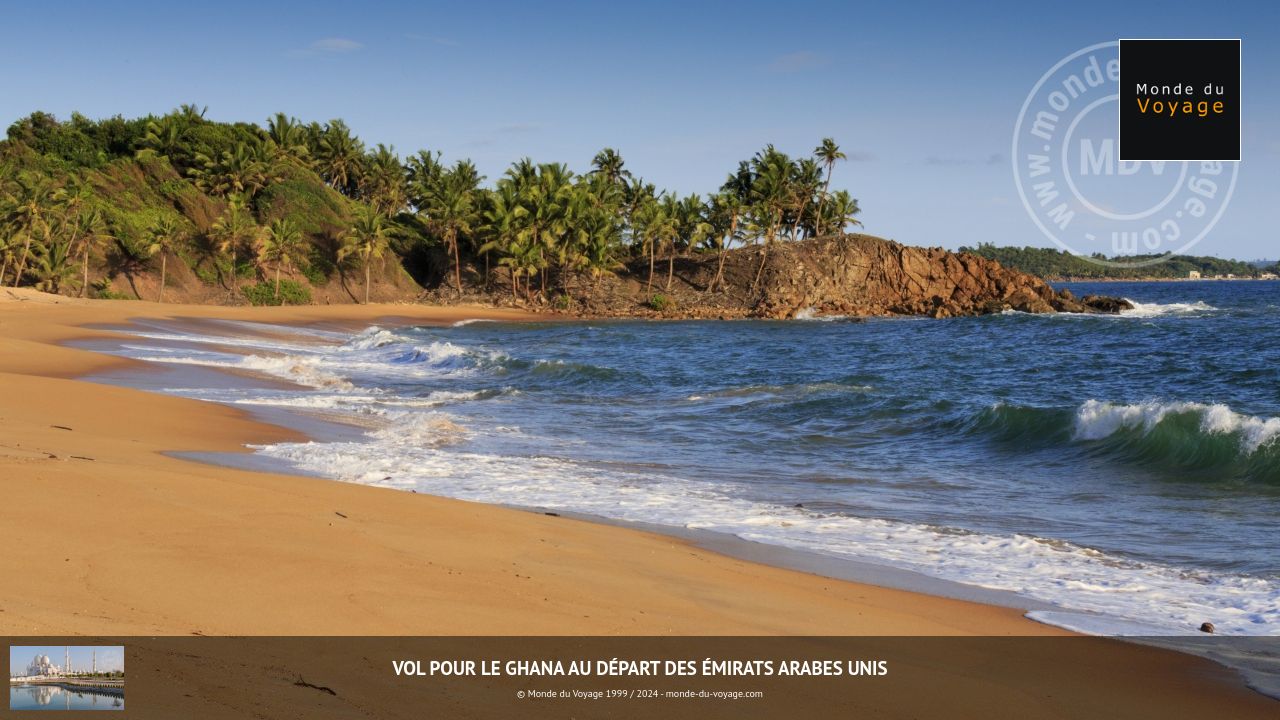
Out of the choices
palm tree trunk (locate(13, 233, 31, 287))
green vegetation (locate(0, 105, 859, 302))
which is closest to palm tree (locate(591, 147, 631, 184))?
green vegetation (locate(0, 105, 859, 302))

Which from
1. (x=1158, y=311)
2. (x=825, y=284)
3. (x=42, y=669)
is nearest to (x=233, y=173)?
(x=825, y=284)

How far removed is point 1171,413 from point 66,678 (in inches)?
644

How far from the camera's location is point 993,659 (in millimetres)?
6066

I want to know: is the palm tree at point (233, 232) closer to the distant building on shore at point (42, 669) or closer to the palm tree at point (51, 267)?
the palm tree at point (51, 267)

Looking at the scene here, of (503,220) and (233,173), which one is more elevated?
(233,173)

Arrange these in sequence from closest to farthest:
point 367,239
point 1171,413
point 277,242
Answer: point 1171,413 → point 277,242 → point 367,239

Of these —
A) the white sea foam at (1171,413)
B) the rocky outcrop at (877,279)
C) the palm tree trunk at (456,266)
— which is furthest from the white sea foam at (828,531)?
the rocky outcrop at (877,279)

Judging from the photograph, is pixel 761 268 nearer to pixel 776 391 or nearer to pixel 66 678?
pixel 776 391

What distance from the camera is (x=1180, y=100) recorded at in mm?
21469

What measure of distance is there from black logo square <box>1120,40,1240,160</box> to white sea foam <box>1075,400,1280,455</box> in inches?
217

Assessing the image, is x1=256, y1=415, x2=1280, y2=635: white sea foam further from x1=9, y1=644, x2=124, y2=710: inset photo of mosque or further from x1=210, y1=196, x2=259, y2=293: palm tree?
x1=210, y1=196, x2=259, y2=293: palm tree

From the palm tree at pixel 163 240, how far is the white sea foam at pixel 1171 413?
57.9 m

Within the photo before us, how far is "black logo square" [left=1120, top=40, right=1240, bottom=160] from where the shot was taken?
64.9 feet

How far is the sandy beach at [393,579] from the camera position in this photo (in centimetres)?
525
